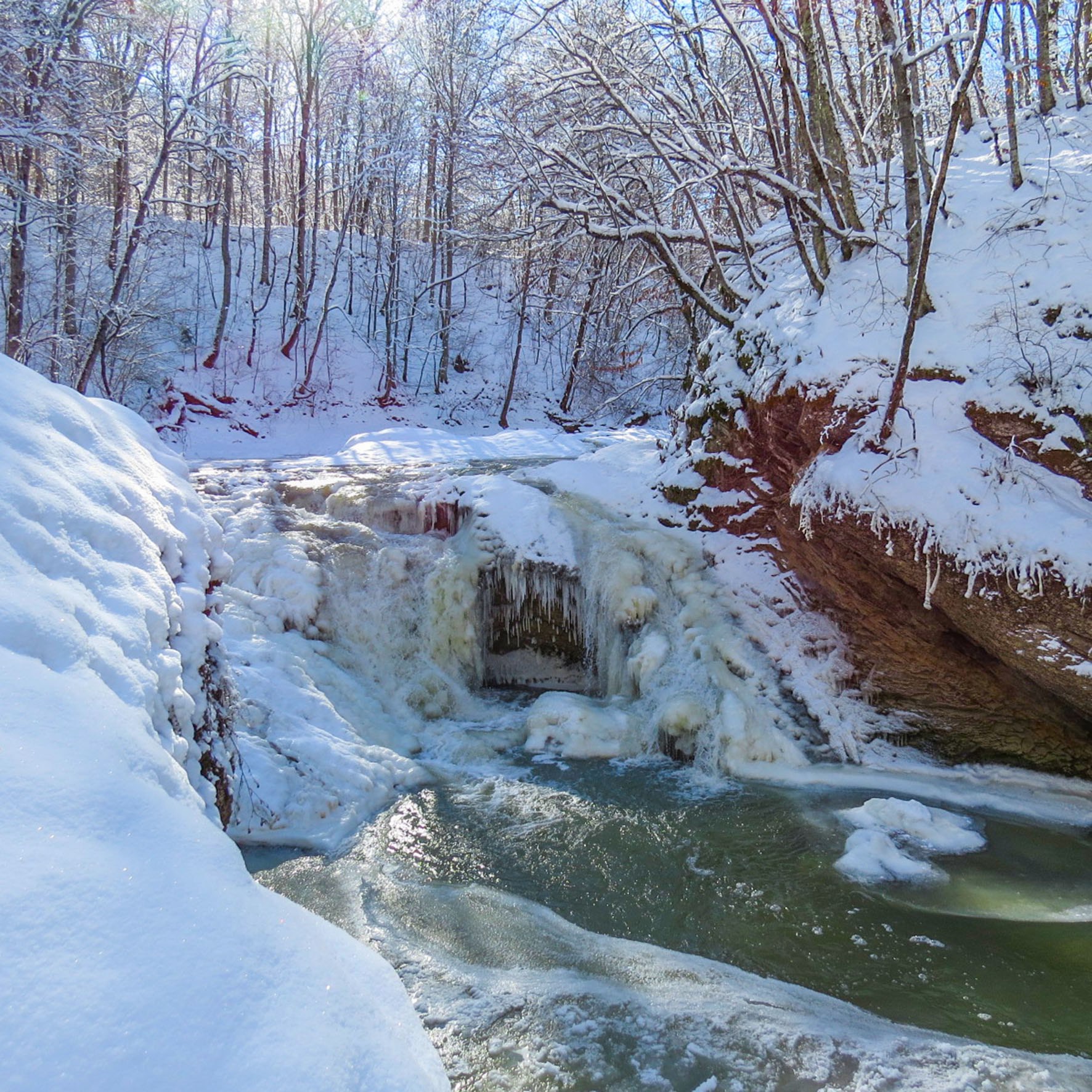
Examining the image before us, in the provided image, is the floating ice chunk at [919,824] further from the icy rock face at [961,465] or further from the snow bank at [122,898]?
the snow bank at [122,898]

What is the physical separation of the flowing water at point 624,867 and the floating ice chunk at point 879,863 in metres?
0.08

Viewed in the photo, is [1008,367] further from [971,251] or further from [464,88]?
[464,88]

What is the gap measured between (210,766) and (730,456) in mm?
5690

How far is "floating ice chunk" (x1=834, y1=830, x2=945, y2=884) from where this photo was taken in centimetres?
462

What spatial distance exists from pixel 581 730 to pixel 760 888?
2.18m

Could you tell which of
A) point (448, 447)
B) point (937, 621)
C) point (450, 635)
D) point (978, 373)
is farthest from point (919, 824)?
point (448, 447)

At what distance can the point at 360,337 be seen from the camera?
68.8ft

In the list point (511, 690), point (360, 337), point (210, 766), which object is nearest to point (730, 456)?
point (511, 690)

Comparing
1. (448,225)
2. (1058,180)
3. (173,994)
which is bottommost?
(173,994)

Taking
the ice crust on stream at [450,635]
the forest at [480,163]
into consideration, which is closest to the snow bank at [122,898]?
the ice crust on stream at [450,635]

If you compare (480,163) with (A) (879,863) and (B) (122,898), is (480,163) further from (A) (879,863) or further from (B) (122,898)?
(B) (122,898)

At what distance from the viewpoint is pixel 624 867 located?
15.4 ft

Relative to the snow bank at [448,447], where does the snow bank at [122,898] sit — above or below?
below

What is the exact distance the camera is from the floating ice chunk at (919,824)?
5.04 meters
